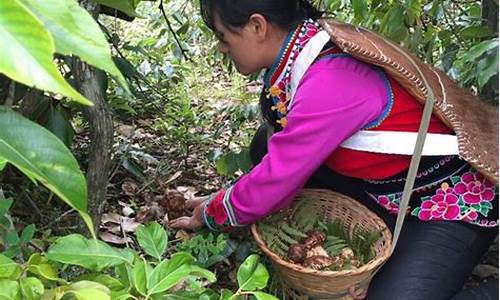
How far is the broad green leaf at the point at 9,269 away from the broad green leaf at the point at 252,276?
32 centimetres

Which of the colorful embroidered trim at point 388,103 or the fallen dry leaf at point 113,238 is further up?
the colorful embroidered trim at point 388,103

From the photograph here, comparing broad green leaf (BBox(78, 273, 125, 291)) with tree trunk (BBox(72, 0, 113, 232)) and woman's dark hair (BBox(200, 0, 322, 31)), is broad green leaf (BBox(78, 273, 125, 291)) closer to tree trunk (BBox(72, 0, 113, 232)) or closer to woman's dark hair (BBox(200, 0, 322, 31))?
tree trunk (BBox(72, 0, 113, 232))

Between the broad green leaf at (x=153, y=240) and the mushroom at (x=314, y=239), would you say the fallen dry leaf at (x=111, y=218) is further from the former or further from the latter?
the broad green leaf at (x=153, y=240)

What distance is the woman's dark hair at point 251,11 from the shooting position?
1.47 metres

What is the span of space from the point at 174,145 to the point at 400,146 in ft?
3.36

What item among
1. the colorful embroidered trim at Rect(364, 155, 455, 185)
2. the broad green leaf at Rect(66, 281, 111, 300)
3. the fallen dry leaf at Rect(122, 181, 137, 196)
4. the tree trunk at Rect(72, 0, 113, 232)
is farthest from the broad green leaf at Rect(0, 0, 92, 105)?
the fallen dry leaf at Rect(122, 181, 137, 196)

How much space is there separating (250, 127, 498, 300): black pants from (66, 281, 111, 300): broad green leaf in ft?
2.64

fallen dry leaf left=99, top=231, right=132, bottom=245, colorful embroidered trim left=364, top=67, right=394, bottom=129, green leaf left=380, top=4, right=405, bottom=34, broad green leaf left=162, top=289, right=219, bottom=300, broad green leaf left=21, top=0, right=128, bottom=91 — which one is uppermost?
broad green leaf left=21, top=0, right=128, bottom=91

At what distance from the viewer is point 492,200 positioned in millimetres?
1528

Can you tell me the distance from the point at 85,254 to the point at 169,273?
114 mm

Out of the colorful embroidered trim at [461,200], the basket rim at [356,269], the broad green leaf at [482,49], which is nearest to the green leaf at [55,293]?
the basket rim at [356,269]

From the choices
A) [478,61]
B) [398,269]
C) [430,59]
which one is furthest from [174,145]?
[478,61]

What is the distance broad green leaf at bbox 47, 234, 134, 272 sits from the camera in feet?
3.02

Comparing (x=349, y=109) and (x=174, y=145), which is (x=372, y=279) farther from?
(x=174, y=145)
